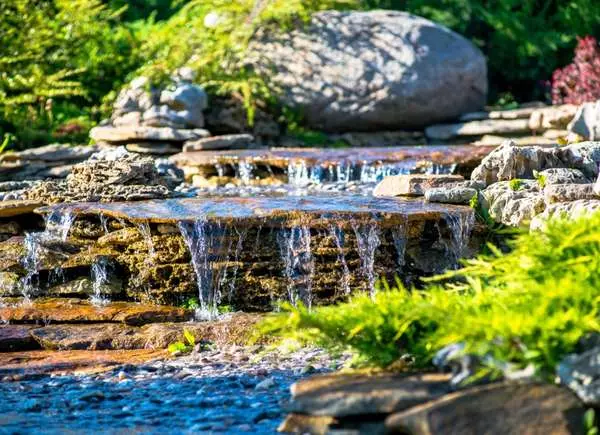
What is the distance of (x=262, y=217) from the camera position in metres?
8.29

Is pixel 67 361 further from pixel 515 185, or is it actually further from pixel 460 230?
pixel 515 185

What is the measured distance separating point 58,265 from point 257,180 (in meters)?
4.15

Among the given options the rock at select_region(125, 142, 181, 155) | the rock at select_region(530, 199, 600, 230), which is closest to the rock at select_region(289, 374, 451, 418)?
the rock at select_region(530, 199, 600, 230)

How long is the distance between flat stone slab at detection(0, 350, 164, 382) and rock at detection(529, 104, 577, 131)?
929cm

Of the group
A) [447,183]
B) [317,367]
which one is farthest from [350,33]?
[317,367]

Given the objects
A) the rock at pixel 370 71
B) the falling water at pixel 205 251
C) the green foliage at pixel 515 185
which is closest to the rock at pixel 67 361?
the falling water at pixel 205 251

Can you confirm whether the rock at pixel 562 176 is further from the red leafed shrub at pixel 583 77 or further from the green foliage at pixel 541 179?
the red leafed shrub at pixel 583 77

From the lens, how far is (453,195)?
884cm

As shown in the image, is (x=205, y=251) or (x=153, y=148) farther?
(x=153, y=148)

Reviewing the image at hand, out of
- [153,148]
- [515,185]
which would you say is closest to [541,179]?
[515,185]

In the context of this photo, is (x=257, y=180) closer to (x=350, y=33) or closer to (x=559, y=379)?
(x=350, y=33)

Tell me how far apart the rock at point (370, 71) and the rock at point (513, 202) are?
728 cm

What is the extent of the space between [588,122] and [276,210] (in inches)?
207

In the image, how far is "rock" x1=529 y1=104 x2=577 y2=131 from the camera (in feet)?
48.9
